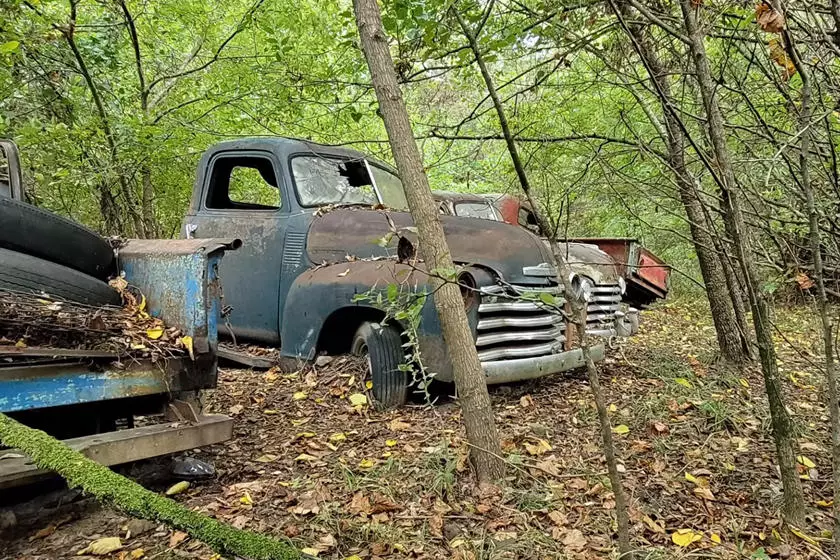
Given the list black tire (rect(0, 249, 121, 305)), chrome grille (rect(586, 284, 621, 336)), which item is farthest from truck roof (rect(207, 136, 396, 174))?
chrome grille (rect(586, 284, 621, 336))

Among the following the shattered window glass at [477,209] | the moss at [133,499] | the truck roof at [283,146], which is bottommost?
the moss at [133,499]

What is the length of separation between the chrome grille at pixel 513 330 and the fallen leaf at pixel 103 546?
203cm

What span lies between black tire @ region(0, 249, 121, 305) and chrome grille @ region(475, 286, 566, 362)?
6.67 feet

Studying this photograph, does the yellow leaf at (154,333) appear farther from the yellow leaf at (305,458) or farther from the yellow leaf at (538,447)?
the yellow leaf at (538,447)

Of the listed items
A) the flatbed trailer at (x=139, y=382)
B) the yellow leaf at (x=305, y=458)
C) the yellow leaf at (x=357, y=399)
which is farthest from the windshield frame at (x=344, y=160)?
the yellow leaf at (x=305, y=458)

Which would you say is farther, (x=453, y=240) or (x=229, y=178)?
(x=229, y=178)

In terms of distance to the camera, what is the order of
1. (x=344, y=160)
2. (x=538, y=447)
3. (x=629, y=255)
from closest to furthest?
1. (x=538, y=447)
2. (x=344, y=160)
3. (x=629, y=255)

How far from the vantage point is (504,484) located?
8.50 ft

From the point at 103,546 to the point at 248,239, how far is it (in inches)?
118

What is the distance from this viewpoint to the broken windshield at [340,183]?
470 centimetres

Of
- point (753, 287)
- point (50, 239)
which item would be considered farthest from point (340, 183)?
point (753, 287)

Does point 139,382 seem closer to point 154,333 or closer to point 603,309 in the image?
point 154,333

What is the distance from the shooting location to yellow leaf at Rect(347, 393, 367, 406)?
12.2ft

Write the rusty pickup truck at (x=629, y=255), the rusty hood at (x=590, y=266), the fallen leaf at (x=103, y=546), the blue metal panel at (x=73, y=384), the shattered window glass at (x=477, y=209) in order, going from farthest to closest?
the shattered window glass at (x=477, y=209) → the rusty pickup truck at (x=629, y=255) → the rusty hood at (x=590, y=266) → the blue metal panel at (x=73, y=384) → the fallen leaf at (x=103, y=546)
